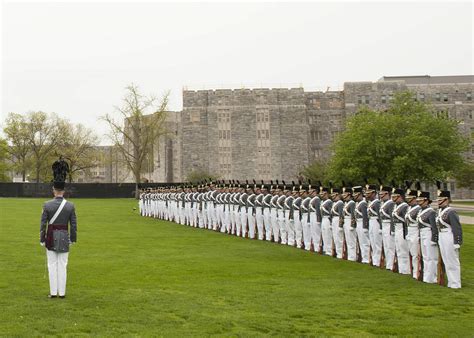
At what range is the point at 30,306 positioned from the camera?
977cm

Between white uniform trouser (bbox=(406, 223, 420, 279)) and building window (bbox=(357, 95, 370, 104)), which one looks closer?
white uniform trouser (bbox=(406, 223, 420, 279))

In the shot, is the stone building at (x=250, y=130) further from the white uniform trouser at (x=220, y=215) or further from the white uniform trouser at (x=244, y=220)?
the white uniform trouser at (x=244, y=220)

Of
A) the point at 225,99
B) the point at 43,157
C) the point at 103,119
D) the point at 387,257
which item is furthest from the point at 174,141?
the point at 387,257

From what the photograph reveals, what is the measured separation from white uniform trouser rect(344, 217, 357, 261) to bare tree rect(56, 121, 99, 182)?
244ft

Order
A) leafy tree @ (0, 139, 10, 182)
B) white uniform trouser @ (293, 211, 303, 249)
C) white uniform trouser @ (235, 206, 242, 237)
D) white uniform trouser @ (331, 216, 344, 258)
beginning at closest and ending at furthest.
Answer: white uniform trouser @ (331, 216, 344, 258) < white uniform trouser @ (293, 211, 303, 249) < white uniform trouser @ (235, 206, 242, 237) < leafy tree @ (0, 139, 10, 182)

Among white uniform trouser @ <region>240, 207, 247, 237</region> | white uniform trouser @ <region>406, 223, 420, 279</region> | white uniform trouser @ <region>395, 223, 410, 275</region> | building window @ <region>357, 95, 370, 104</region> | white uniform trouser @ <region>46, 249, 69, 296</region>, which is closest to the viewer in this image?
white uniform trouser @ <region>46, 249, 69, 296</region>

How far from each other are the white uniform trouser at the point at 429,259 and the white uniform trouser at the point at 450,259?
405 millimetres

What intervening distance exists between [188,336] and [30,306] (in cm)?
324

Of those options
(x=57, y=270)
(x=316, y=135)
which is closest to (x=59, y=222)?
(x=57, y=270)

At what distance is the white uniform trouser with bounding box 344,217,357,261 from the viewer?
641 inches

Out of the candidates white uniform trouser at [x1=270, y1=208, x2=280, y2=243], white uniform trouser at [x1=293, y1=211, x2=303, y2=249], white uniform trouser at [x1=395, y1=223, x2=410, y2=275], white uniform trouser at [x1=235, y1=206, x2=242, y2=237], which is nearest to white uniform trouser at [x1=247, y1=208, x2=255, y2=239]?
white uniform trouser at [x1=235, y1=206, x2=242, y2=237]

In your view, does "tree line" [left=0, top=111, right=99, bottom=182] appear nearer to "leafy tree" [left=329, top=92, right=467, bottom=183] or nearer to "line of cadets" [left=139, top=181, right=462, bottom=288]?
"leafy tree" [left=329, top=92, right=467, bottom=183]

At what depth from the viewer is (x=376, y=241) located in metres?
15.3

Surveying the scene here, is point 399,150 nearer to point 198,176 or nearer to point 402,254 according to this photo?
point 402,254
